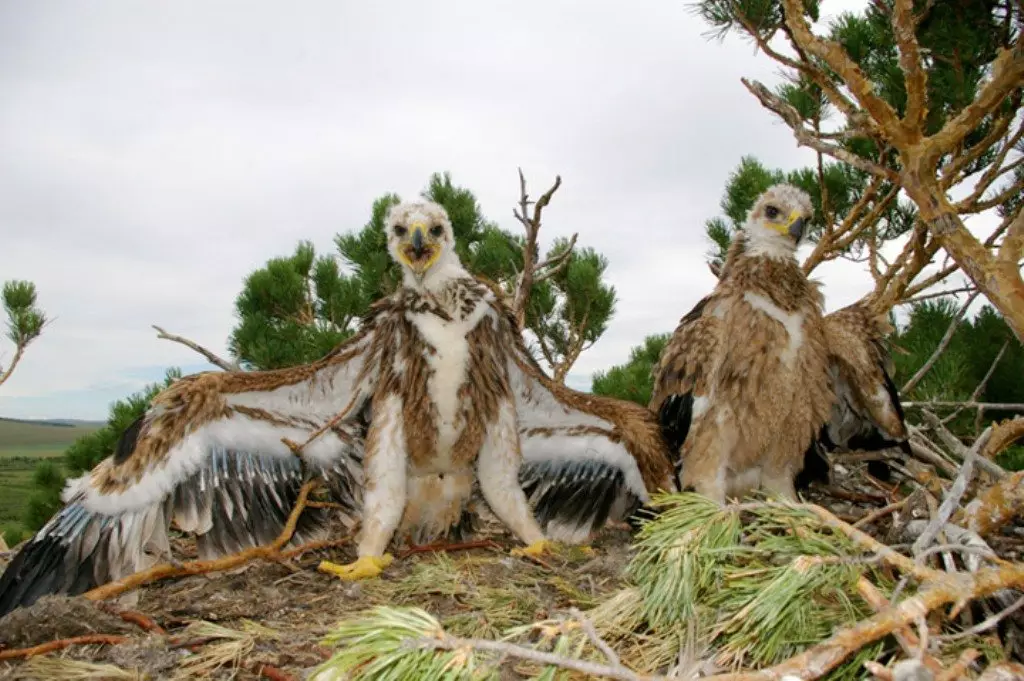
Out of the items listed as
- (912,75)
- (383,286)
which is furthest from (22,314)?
(912,75)

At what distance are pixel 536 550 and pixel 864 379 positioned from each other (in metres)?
1.75

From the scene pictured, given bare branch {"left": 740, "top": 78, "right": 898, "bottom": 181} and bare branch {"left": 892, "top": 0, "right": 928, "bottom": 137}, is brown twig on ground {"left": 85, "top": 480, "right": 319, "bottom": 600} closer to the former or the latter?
bare branch {"left": 740, "top": 78, "right": 898, "bottom": 181}

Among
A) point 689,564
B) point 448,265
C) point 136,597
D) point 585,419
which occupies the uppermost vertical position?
point 448,265

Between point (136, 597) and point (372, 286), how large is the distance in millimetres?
3514

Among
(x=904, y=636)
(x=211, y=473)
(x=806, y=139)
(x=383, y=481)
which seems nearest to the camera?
(x=904, y=636)

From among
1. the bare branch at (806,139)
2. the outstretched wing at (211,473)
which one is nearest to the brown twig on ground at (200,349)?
the outstretched wing at (211,473)

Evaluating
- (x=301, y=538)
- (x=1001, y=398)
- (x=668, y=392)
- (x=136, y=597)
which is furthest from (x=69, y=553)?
(x=1001, y=398)

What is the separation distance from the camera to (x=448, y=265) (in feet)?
12.6

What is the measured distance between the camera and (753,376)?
3727mm

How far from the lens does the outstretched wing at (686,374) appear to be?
377 cm

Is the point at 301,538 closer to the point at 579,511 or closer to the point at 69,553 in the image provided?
the point at 69,553

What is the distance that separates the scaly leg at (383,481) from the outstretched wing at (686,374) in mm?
1306

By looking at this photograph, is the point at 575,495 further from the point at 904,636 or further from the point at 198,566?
the point at 904,636

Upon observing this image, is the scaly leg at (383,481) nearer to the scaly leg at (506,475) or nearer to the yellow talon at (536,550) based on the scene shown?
the scaly leg at (506,475)
